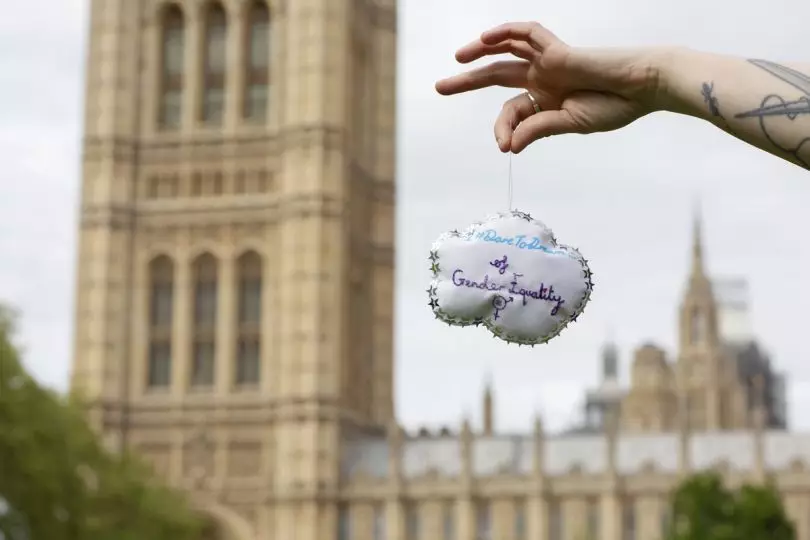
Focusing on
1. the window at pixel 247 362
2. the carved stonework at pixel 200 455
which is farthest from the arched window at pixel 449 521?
the carved stonework at pixel 200 455

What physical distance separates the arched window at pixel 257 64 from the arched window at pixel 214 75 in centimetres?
87

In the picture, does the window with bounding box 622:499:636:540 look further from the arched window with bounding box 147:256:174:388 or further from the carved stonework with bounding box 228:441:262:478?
the arched window with bounding box 147:256:174:388

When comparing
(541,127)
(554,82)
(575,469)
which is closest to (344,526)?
(575,469)

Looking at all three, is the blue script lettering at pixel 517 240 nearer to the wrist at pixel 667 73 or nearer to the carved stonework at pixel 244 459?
the wrist at pixel 667 73

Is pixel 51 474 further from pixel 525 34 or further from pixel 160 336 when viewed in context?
pixel 525 34

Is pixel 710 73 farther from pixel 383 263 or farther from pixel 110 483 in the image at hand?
pixel 383 263

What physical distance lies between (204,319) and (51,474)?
23.2 m

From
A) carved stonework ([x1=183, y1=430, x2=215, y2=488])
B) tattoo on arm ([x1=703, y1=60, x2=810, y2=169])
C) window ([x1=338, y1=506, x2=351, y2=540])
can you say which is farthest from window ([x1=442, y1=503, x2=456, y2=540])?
tattoo on arm ([x1=703, y1=60, x2=810, y2=169])

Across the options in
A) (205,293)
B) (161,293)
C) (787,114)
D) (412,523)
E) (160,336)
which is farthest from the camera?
(161,293)

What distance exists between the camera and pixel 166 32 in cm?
7056

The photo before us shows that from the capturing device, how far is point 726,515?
44.3 m

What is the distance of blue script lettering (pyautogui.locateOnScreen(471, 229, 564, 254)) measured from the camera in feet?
18.3

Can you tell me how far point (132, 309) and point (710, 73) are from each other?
64.2 meters

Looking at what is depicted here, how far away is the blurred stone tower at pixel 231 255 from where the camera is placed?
6594cm
